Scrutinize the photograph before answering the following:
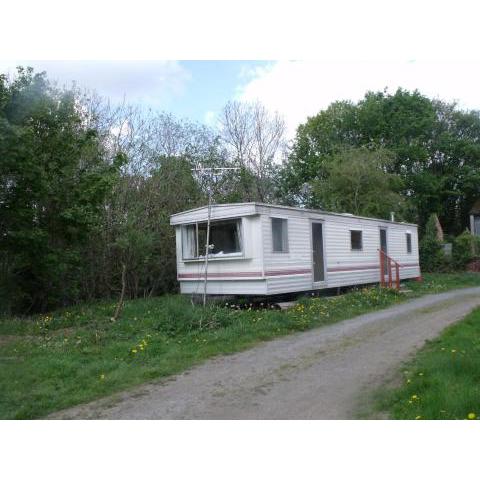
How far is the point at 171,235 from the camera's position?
584 inches

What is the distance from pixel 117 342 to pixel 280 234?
16.3ft

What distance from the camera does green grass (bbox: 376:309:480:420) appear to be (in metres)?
3.98

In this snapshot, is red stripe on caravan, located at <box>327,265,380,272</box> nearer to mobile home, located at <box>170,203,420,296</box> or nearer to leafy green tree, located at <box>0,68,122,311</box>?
mobile home, located at <box>170,203,420,296</box>

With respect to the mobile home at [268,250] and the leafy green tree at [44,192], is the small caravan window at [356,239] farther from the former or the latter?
the leafy green tree at [44,192]

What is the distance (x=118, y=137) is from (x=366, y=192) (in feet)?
38.9

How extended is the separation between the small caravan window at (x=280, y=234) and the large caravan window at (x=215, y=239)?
80cm

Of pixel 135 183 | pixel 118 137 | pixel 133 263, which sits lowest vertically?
pixel 133 263

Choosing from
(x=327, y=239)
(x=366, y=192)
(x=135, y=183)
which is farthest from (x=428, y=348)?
(x=366, y=192)

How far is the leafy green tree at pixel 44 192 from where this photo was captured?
1048 centimetres

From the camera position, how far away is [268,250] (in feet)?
35.5

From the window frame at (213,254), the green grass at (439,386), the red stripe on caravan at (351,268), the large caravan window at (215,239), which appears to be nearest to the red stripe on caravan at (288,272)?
the window frame at (213,254)

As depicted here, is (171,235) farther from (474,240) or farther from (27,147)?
(474,240)

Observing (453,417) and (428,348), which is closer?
(453,417)

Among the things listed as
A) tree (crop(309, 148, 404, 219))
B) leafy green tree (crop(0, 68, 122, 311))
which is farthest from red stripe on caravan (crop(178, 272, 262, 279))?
tree (crop(309, 148, 404, 219))
